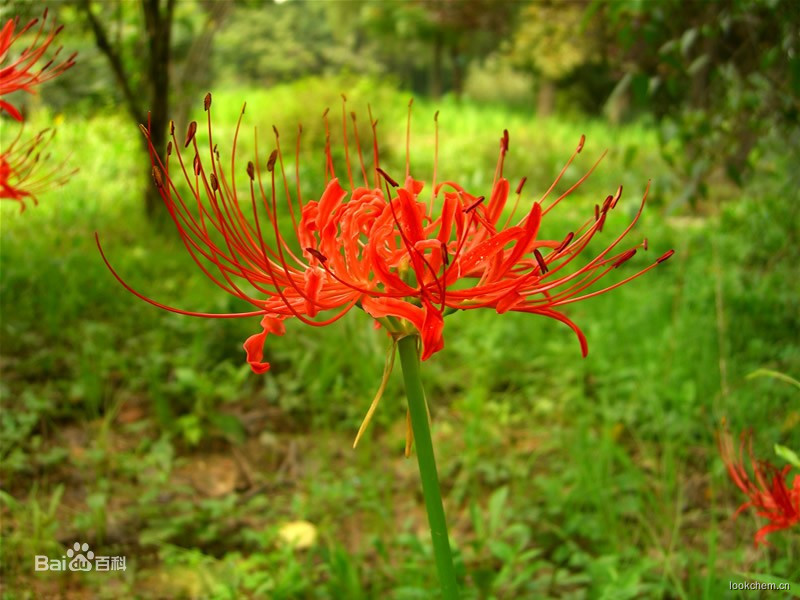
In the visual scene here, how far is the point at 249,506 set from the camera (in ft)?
7.08

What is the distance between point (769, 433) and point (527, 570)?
2.99 ft

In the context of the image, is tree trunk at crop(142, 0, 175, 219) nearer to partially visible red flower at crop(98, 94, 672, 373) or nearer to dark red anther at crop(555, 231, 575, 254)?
partially visible red flower at crop(98, 94, 672, 373)

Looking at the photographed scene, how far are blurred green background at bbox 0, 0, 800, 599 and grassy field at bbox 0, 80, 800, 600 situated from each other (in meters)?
0.01

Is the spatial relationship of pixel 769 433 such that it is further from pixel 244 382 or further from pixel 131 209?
pixel 131 209

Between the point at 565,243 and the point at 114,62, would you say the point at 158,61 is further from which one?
the point at 565,243

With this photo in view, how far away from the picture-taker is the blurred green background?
6.06 feet

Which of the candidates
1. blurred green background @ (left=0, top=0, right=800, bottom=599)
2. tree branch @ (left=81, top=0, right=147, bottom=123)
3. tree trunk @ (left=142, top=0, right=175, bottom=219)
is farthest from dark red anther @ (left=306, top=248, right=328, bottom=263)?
tree trunk @ (left=142, top=0, right=175, bottom=219)

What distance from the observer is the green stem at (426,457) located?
0.80 m

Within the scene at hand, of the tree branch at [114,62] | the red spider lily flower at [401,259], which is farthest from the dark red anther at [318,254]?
the tree branch at [114,62]

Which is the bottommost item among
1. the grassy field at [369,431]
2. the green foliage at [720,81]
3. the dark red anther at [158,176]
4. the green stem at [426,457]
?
the grassy field at [369,431]

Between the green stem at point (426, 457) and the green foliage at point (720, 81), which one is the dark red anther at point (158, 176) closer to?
the green stem at point (426, 457)

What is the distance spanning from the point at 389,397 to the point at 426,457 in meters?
1.92

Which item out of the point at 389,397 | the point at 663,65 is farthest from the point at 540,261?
the point at 663,65

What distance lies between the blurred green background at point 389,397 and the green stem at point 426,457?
27.7 inches
